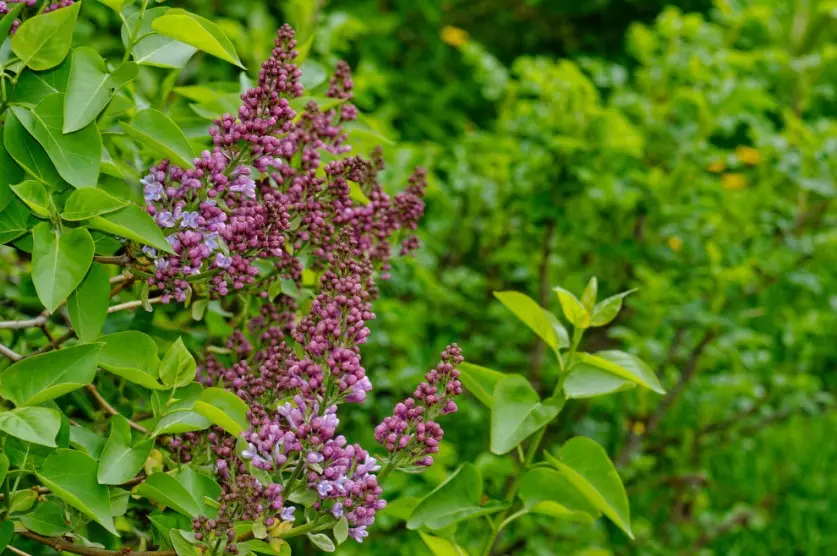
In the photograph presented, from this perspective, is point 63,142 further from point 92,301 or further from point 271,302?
point 271,302

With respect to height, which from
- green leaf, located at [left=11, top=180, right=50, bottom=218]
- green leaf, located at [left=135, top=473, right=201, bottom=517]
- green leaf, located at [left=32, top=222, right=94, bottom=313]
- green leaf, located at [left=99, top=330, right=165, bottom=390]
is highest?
green leaf, located at [left=11, top=180, right=50, bottom=218]

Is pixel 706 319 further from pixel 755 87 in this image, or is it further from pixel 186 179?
pixel 186 179

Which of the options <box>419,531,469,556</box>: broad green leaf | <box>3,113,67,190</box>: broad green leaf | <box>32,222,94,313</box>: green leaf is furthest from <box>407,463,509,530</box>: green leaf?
<box>3,113,67,190</box>: broad green leaf

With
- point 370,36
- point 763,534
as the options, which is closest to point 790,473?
point 763,534

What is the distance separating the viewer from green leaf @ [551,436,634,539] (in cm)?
149

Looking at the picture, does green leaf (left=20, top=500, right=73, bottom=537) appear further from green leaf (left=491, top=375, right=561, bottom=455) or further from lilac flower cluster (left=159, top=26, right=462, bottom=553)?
green leaf (left=491, top=375, right=561, bottom=455)

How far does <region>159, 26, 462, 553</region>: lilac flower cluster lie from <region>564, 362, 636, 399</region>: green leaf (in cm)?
27

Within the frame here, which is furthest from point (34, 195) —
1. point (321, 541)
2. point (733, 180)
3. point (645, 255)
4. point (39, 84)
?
point (733, 180)

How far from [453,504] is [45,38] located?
2.89 ft

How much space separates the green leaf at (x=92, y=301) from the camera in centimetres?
134

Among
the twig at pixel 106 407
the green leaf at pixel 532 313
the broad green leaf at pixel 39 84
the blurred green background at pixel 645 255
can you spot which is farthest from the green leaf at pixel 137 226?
the blurred green background at pixel 645 255

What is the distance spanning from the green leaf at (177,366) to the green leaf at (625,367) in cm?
60

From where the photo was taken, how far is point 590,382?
157 centimetres

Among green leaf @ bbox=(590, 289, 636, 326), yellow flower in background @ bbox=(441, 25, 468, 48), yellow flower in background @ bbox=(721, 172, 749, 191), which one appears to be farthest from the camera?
yellow flower in background @ bbox=(441, 25, 468, 48)
